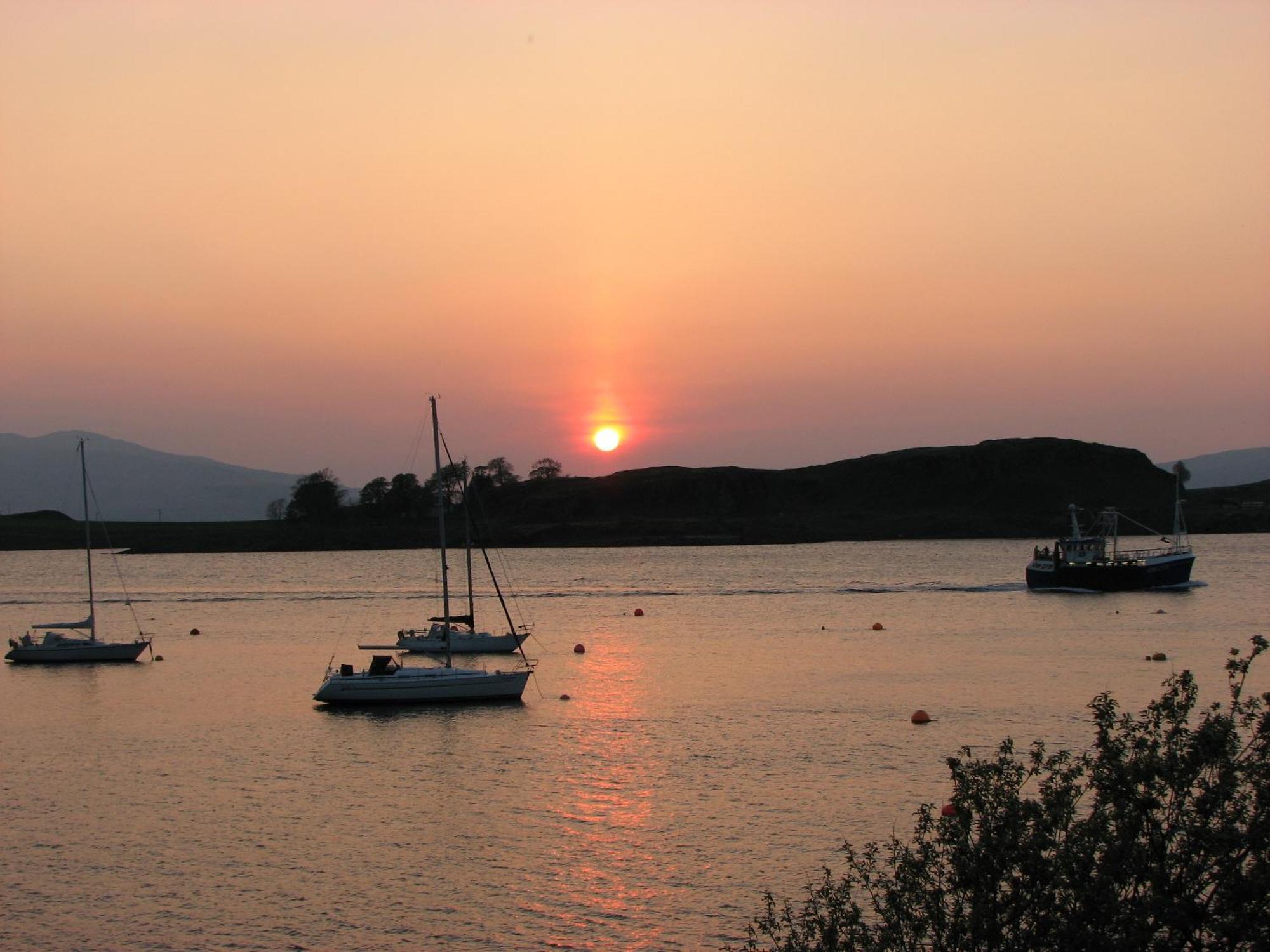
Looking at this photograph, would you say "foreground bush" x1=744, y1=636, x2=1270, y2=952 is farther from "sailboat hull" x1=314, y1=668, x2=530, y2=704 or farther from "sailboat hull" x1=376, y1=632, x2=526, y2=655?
"sailboat hull" x1=376, y1=632, x2=526, y2=655

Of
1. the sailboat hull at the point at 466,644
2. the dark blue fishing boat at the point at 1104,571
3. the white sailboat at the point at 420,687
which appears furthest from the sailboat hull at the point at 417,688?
the dark blue fishing boat at the point at 1104,571

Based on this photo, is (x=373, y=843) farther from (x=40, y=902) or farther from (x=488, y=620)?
(x=488, y=620)

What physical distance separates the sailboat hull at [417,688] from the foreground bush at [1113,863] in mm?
36975

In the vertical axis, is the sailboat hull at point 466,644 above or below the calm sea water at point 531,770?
above

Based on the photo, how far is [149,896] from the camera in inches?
989

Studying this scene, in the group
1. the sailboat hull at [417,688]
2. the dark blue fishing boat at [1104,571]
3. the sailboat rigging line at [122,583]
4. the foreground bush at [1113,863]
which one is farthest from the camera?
the dark blue fishing boat at [1104,571]

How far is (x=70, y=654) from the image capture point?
6688 cm

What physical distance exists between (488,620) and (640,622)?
1274cm

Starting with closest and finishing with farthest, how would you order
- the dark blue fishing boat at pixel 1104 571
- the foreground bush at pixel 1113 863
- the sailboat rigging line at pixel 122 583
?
the foreground bush at pixel 1113 863
the sailboat rigging line at pixel 122 583
the dark blue fishing boat at pixel 1104 571

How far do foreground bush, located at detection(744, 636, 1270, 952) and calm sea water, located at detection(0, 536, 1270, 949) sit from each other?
10.1 m

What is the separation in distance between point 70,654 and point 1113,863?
2570 inches

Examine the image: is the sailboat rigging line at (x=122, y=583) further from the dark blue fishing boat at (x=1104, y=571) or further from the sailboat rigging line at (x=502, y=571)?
the dark blue fishing boat at (x=1104, y=571)

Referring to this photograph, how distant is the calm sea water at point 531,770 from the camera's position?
950 inches

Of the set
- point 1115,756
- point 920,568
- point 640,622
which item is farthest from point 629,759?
point 920,568
